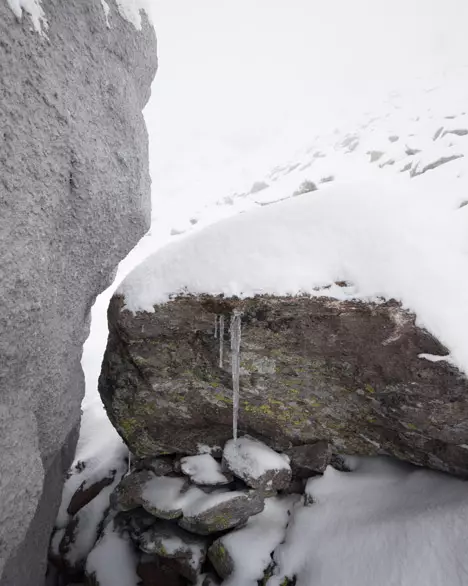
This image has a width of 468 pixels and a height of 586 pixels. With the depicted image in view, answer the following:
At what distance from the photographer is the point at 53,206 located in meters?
3.57

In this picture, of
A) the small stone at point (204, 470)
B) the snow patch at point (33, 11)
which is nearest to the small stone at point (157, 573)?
the small stone at point (204, 470)

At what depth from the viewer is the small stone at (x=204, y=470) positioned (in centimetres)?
530

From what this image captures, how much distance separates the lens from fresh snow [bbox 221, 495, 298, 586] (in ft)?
15.7

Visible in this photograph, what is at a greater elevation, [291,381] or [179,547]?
[291,381]

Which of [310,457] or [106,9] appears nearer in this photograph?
[106,9]

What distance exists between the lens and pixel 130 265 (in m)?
24.8

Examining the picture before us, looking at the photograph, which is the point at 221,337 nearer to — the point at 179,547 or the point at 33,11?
the point at 179,547

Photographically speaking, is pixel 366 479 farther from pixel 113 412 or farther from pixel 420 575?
pixel 113 412

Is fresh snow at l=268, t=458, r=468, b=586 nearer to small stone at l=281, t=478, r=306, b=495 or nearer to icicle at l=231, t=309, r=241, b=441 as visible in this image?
small stone at l=281, t=478, r=306, b=495

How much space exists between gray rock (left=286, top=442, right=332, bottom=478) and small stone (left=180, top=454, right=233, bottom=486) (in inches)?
45.1

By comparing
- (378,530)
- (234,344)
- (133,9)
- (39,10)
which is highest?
(133,9)

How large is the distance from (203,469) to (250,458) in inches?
36.6

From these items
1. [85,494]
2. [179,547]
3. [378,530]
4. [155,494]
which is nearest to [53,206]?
[155,494]

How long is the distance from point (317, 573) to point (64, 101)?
6.77 m
